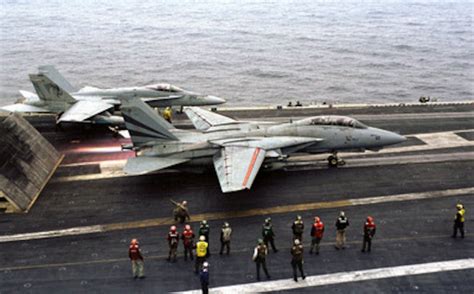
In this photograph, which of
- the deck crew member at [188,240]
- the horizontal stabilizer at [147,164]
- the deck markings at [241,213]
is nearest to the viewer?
the deck crew member at [188,240]

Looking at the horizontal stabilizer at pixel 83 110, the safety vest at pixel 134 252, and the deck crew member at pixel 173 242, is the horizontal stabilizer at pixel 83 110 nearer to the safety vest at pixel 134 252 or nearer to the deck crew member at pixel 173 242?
the deck crew member at pixel 173 242

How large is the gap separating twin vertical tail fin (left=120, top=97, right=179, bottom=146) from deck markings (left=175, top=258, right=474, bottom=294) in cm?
1154

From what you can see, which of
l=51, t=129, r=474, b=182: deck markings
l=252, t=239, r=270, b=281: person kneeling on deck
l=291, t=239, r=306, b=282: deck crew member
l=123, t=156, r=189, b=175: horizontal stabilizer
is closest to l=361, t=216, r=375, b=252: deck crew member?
l=291, t=239, r=306, b=282: deck crew member

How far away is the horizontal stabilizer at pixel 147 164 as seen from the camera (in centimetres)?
2539

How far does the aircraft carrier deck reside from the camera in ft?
60.6

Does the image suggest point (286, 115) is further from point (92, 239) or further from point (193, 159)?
point (92, 239)

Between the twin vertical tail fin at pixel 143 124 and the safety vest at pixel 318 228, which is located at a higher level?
the twin vertical tail fin at pixel 143 124

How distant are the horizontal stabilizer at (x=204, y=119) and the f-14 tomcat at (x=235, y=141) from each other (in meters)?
2.10

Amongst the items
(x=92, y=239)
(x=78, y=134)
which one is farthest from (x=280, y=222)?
(x=78, y=134)

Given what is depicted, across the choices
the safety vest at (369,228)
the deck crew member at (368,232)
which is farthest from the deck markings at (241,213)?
the safety vest at (369,228)

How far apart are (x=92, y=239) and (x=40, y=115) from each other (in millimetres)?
23354

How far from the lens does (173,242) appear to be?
19.0 m

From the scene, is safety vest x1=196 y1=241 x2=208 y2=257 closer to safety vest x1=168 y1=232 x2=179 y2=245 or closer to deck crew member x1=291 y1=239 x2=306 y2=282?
safety vest x1=168 y1=232 x2=179 y2=245

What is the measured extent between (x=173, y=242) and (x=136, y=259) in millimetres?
1625
